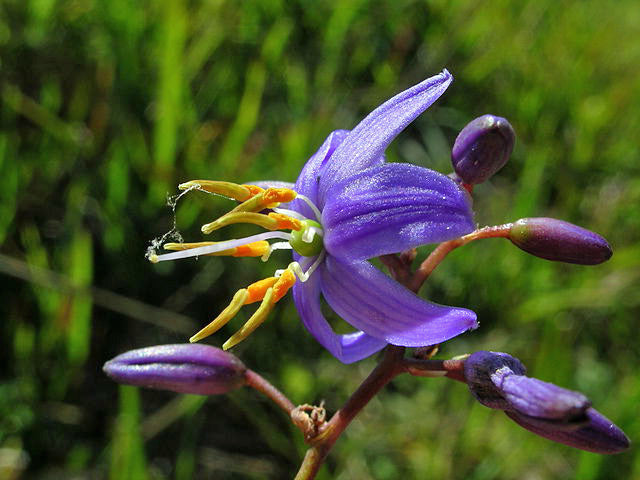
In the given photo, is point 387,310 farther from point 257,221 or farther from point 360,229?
point 257,221

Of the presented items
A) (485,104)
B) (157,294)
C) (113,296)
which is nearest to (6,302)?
(113,296)

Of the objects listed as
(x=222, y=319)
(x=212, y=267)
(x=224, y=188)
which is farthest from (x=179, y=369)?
(x=212, y=267)

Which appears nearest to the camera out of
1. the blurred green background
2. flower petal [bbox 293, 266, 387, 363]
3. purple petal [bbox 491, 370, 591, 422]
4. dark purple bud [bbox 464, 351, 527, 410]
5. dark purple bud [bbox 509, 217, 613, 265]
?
purple petal [bbox 491, 370, 591, 422]

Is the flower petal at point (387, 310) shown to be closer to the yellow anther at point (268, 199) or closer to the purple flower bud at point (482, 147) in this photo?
the yellow anther at point (268, 199)

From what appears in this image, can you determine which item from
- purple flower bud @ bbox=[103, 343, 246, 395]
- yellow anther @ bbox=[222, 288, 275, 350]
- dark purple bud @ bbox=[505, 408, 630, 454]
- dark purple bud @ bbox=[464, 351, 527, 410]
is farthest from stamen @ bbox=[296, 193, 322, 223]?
dark purple bud @ bbox=[505, 408, 630, 454]

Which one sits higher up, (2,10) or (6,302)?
(2,10)

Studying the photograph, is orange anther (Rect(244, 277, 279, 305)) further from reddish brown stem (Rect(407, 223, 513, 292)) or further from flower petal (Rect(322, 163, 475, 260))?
reddish brown stem (Rect(407, 223, 513, 292))

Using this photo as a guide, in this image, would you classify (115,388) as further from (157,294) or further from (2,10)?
(2,10)
